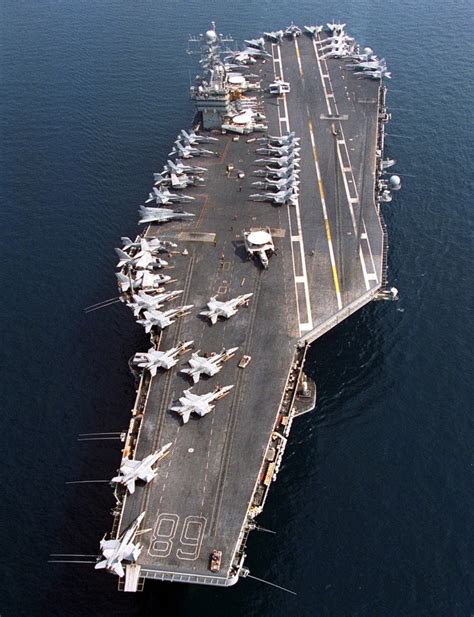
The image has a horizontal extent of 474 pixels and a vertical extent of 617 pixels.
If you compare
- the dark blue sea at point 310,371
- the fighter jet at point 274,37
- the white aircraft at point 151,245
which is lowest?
the dark blue sea at point 310,371

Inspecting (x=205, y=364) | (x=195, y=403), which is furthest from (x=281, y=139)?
(x=195, y=403)

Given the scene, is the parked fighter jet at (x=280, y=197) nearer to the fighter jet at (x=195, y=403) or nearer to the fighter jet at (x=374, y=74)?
the fighter jet at (x=195, y=403)

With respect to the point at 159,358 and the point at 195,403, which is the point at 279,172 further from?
the point at 195,403

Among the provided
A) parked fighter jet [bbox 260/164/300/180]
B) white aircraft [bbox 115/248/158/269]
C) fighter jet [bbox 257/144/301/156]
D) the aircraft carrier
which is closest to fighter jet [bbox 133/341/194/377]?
the aircraft carrier

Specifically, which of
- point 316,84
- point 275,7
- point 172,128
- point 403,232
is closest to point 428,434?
point 403,232

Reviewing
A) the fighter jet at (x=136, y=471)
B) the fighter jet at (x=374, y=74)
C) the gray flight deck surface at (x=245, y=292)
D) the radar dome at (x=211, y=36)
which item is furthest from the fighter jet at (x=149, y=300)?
the fighter jet at (x=374, y=74)

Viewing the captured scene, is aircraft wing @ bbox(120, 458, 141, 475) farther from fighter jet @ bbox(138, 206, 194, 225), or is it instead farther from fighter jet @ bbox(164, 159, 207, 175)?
fighter jet @ bbox(164, 159, 207, 175)
